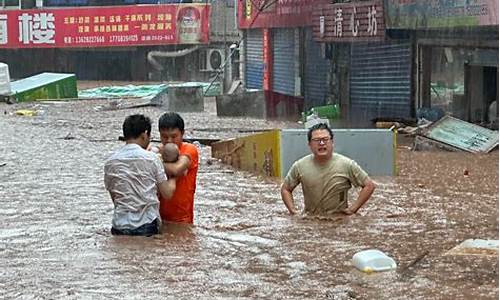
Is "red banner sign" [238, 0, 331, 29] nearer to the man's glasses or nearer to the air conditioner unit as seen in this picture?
the air conditioner unit

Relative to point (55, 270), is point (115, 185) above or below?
above

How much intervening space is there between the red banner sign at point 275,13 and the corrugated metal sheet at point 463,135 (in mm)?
10370

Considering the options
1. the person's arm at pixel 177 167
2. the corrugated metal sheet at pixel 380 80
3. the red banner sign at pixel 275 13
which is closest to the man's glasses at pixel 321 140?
the person's arm at pixel 177 167

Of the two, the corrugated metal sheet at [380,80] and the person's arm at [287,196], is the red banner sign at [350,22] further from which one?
the person's arm at [287,196]

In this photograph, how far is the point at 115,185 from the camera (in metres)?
7.82

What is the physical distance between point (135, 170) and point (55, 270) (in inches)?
39.4

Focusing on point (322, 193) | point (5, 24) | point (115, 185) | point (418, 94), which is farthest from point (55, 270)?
point (5, 24)

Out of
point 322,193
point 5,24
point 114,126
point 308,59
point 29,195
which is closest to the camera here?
point 322,193

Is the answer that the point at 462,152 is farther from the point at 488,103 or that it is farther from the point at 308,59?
the point at 308,59

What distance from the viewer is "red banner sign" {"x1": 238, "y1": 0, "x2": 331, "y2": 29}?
2881 cm

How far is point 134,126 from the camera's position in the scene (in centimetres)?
775

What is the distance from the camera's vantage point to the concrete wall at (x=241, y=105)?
1101 inches

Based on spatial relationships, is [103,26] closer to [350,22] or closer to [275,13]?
[275,13]

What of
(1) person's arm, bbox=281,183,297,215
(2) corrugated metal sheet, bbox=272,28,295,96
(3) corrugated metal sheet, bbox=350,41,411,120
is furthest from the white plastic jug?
(1) person's arm, bbox=281,183,297,215
